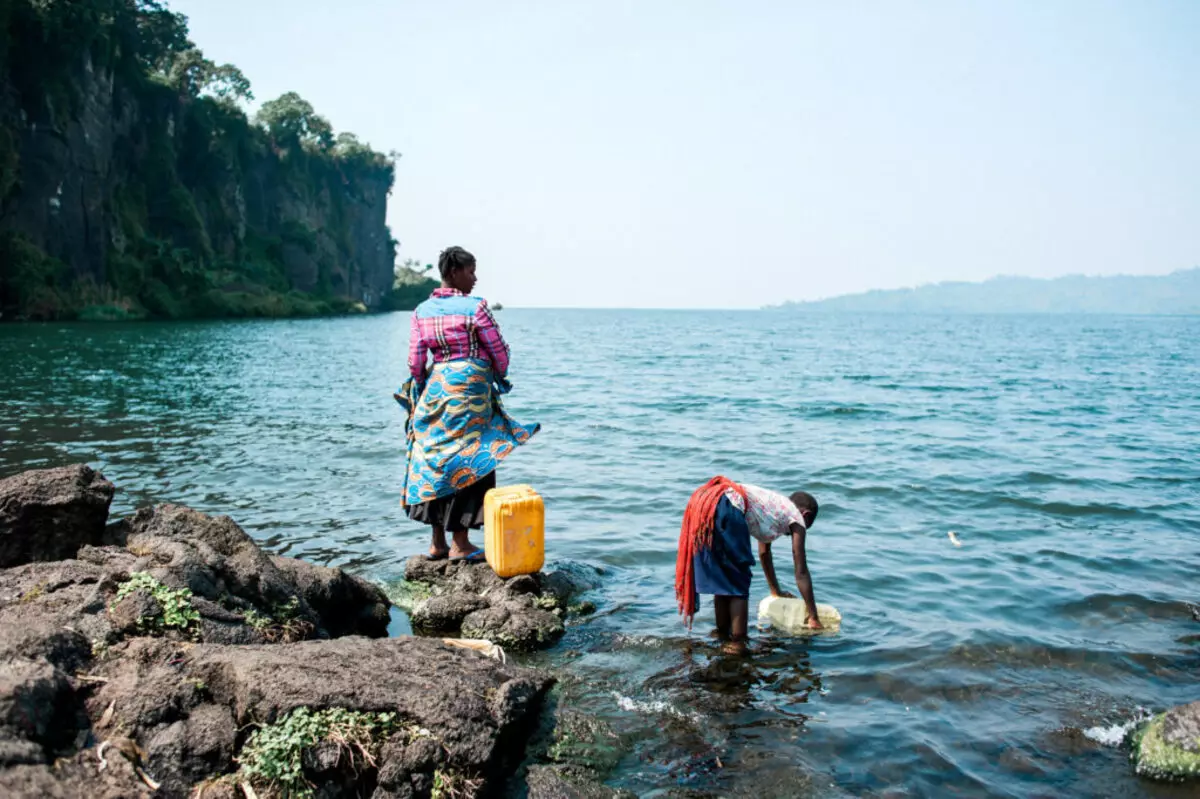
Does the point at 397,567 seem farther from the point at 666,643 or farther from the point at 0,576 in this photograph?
the point at 0,576

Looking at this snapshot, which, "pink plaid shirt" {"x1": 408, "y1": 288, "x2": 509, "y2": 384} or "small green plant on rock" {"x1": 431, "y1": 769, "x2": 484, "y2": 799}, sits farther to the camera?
"pink plaid shirt" {"x1": 408, "y1": 288, "x2": 509, "y2": 384}

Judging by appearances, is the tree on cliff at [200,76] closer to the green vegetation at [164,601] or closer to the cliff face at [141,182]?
the cliff face at [141,182]

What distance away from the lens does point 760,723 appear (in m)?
4.88

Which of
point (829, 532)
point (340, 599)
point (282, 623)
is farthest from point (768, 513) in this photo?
point (829, 532)

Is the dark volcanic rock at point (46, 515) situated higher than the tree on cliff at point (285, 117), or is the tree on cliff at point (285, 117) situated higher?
the tree on cliff at point (285, 117)

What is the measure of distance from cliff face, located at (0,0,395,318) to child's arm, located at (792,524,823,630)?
46.6m

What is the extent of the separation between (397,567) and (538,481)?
419 cm

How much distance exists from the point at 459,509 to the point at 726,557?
221 cm

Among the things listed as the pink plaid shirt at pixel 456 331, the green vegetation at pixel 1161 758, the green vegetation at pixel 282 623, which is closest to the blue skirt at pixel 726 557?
the pink plaid shirt at pixel 456 331

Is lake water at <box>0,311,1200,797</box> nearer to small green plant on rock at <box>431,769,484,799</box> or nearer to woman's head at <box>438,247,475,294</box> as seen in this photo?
small green plant on rock at <box>431,769,484,799</box>

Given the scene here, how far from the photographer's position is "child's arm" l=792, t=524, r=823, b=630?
5.48m

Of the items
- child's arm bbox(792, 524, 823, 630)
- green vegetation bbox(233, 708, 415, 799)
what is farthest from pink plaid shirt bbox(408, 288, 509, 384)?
green vegetation bbox(233, 708, 415, 799)

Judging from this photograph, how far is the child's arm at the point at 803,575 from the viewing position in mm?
5480

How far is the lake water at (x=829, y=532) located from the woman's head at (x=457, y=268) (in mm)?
2441
